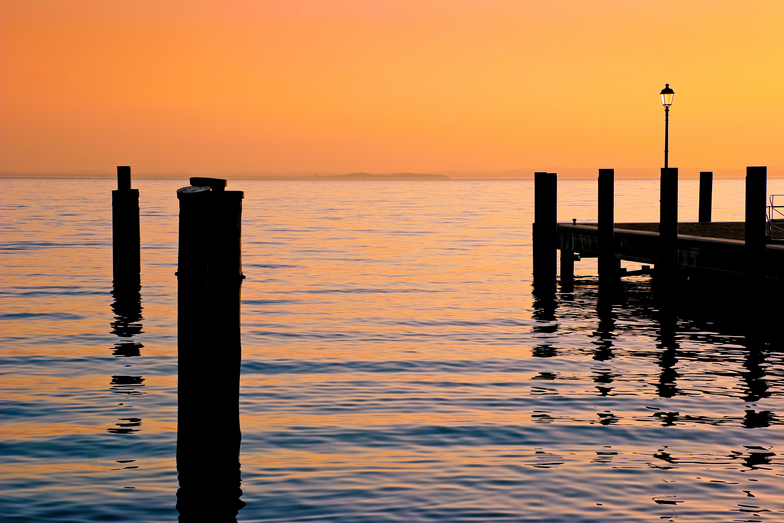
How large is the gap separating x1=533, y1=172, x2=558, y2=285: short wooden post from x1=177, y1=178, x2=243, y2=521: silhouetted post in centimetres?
1697

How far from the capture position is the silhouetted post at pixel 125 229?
21.0 m

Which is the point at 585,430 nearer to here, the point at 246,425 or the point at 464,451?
the point at 464,451

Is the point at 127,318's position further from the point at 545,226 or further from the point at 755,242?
the point at 755,242

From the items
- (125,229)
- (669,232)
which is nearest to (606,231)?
(669,232)

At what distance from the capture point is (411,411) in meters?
11.2

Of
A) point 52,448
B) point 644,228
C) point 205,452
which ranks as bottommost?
point 52,448

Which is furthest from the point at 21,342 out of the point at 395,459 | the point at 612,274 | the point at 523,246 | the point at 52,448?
the point at 523,246

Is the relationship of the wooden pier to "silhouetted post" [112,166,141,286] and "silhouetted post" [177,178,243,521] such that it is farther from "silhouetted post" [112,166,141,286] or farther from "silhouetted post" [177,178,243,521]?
"silhouetted post" [177,178,243,521]

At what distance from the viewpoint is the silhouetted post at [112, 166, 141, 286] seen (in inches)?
826

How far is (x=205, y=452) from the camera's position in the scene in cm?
725

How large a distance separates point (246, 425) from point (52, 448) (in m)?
2.10

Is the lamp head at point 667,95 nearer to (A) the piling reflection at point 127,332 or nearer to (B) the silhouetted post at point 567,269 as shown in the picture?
(B) the silhouetted post at point 567,269

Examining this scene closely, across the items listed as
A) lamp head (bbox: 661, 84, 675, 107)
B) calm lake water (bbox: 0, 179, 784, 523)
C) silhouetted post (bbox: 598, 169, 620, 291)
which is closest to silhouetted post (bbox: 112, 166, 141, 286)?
calm lake water (bbox: 0, 179, 784, 523)

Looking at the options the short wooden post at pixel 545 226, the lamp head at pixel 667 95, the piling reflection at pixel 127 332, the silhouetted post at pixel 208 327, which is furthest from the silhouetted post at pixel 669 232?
the silhouetted post at pixel 208 327
